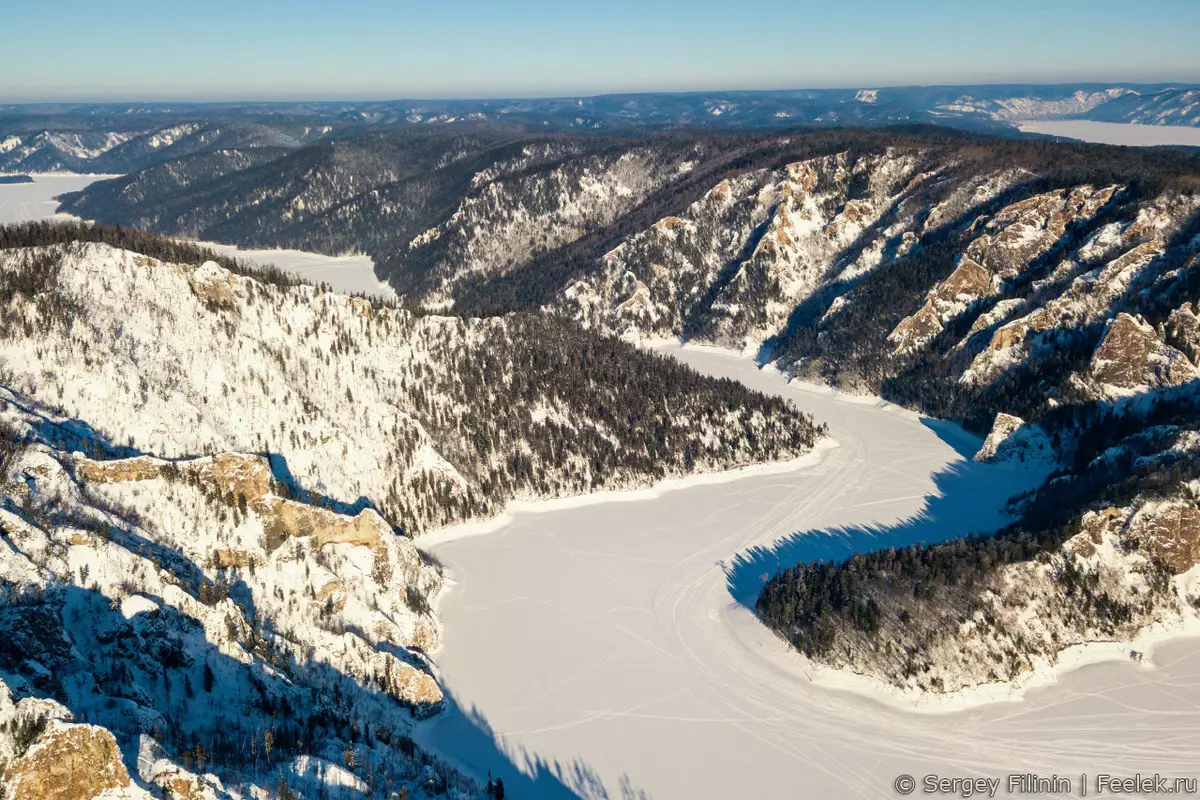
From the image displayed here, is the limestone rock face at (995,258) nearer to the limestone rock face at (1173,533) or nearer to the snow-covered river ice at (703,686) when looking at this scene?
the snow-covered river ice at (703,686)

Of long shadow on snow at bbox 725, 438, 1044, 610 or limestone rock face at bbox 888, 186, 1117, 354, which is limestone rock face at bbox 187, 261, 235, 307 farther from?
limestone rock face at bbox 888, 186, 1117, 354

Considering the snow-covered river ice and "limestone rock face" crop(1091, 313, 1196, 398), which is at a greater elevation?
"limestone rock face" crop(1091, 313, 1196, 398)

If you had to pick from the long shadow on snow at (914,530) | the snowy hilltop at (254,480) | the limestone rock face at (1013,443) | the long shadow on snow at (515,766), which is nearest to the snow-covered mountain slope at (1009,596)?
the long shadow on snow at (914,530)

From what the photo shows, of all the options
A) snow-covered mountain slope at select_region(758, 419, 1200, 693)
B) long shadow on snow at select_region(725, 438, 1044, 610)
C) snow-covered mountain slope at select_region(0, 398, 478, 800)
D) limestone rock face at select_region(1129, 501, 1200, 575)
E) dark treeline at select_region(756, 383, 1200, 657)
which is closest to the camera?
snow-covered mountain slope at select_region(0, 398, 478, 800)

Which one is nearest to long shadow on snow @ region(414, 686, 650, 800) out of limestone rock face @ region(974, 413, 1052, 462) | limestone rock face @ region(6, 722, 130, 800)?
limestone rock face @ region(6, 722, 130, 800)

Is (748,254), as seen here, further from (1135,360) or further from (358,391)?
(358,391)

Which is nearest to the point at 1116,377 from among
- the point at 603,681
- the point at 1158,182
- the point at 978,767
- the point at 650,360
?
the point at 1158,182

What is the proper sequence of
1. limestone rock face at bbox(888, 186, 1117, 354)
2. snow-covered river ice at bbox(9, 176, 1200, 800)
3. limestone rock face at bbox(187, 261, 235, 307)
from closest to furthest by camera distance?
1. snow-covered river ice at bbox(9, 176, 1200, 800)
2. limestone rock face at bbox(187, 261, 235, 307)
3. limestone rock face at bbox(888, 186, 1117, 354)

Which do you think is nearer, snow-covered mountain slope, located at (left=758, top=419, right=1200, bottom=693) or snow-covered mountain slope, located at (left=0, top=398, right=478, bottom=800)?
snow-covered mountain slope, located at (left=0, top=398, right=478, bottom=800)
